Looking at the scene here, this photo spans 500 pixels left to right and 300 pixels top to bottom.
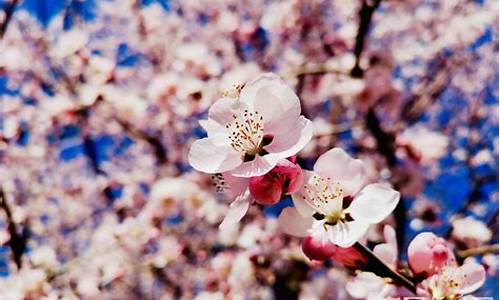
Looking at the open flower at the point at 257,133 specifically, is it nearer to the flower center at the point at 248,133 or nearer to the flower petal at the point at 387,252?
the flower center at the point at 248,133

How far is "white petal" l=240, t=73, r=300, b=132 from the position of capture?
1.04m

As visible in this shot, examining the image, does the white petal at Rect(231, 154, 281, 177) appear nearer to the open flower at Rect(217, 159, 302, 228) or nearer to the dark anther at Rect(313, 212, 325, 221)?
the open flower at Rect(217, 159, 302, 228)

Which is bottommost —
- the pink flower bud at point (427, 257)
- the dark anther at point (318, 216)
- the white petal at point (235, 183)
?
the pink flower bud at point (427, 257)

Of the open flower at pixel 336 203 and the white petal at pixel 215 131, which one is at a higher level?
the white petal at pixel 215 131

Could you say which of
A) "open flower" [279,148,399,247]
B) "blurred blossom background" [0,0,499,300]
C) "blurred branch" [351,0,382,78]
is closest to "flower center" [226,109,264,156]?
"open flower" [279,148,399,247]

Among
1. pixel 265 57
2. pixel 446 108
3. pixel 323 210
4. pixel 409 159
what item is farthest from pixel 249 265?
pixel 446 108

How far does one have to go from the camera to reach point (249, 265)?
12.1ft

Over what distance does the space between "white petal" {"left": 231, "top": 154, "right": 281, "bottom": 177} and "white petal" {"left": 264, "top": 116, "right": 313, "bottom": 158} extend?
0.02 metres

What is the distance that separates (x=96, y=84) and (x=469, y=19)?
4022mm

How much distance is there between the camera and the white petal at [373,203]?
3.61 ft

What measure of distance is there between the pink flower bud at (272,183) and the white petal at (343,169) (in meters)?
0.14

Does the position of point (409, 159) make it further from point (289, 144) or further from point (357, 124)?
point (289, 144)

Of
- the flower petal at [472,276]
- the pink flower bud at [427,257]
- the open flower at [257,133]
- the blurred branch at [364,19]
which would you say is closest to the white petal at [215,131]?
the open flower at [257,133]

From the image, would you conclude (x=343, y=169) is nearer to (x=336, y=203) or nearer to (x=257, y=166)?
(x=336, y=203)
